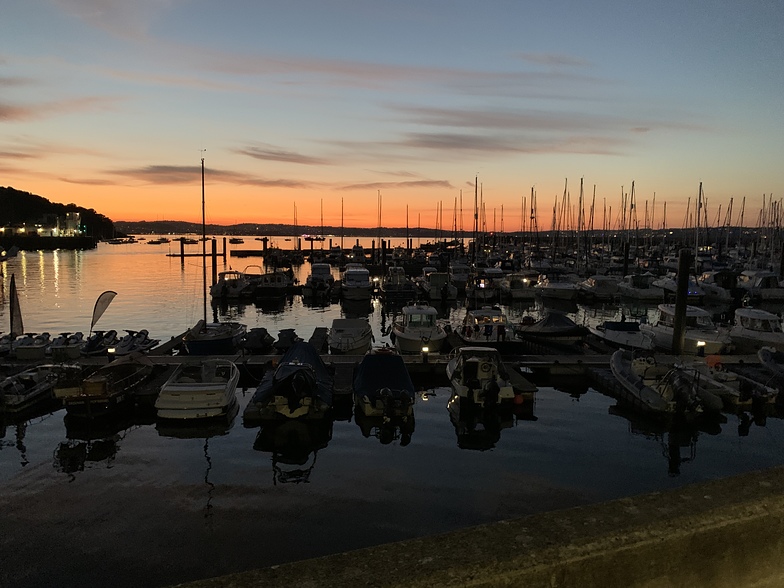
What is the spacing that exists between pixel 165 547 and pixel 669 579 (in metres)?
12.6

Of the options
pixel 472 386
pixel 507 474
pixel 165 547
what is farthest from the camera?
pixel 472 386

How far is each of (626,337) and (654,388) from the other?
11155mm

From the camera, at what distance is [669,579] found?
3.27m

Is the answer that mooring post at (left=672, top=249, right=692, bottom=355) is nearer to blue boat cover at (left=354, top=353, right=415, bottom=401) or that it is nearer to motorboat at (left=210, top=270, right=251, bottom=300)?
blue boat cover at (left=354, top=353, right=415, bottom=401)

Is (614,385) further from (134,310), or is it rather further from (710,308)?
(134,310)

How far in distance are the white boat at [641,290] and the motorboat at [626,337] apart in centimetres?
2965

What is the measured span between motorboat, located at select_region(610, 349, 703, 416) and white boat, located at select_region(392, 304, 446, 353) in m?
10.00

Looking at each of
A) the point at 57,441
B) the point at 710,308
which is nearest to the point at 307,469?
the point at 57,441

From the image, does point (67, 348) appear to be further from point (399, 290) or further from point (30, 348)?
point (399, 290)

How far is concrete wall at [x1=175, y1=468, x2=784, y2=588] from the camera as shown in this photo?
2904mm

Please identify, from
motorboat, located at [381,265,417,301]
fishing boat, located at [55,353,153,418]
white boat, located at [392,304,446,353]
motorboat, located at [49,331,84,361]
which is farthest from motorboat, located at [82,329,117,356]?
motorboat, located at [381,265,417,301]

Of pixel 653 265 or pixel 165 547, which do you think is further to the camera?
pixel 653 265

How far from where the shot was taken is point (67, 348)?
28.8 m

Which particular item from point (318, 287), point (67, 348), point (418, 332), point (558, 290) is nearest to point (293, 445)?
point (418, 332)
